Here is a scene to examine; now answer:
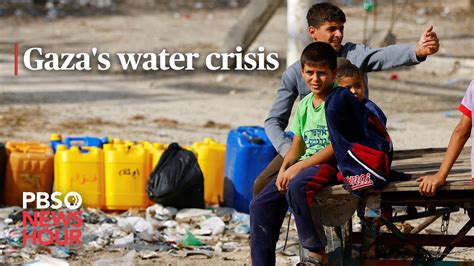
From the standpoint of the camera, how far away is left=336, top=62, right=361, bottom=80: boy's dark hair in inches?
252

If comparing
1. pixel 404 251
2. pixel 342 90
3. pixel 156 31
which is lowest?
pixel 404 251

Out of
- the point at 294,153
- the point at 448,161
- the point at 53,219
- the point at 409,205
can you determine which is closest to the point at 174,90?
the point at 53,219

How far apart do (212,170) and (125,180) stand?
72cm

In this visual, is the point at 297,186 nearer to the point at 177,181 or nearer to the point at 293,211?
the point at 293,211

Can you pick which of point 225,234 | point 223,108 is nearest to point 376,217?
point 225,234

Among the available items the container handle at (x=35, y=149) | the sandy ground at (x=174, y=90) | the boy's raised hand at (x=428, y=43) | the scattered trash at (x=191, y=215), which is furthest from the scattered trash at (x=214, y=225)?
the boy's raised hand at (x=428, y=43)

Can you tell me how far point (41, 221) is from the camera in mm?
8789

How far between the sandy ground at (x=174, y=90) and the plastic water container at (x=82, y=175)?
53.9 inches

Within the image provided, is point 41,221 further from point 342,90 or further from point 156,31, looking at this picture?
point 156,31

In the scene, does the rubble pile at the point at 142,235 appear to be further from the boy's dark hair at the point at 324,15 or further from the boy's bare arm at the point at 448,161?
Answer: the boy's bare arm at the point at 448,161

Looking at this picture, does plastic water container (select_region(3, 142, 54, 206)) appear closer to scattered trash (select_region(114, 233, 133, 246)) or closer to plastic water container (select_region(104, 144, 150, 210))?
plastic water container (select_region(104, 144, 150, 210))

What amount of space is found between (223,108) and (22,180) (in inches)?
232

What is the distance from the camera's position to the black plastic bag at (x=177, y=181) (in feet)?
29.8

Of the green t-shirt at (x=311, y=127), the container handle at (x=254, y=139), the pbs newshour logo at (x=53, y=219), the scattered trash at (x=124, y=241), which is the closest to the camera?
the green t-shirt at (x=311, y=127)
